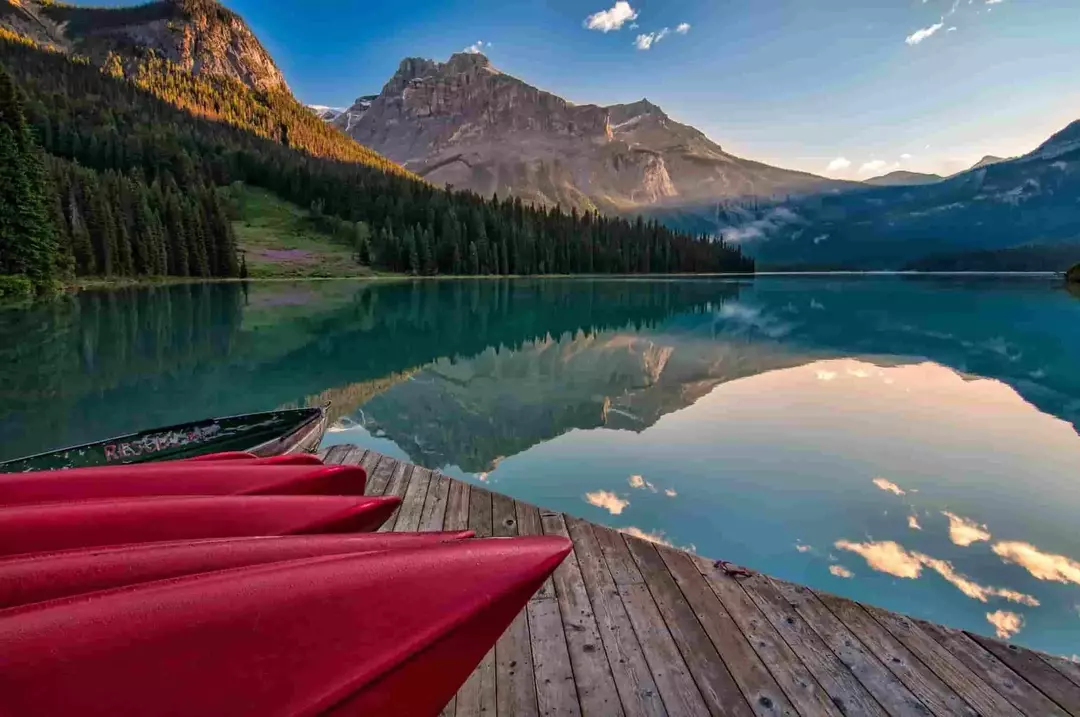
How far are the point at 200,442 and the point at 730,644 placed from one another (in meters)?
6.14

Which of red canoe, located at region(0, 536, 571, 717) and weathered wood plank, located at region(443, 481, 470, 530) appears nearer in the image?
red canoe, located at region(0, 536, 571, 717)

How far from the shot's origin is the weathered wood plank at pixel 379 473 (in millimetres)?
6105

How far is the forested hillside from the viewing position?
2509 inches

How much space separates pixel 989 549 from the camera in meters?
7.11

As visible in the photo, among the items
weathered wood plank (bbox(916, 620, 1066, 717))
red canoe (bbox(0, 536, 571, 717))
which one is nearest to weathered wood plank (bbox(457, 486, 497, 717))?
red canoe (bbox(0, 536, 571, 717))

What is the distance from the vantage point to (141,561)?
163 cm

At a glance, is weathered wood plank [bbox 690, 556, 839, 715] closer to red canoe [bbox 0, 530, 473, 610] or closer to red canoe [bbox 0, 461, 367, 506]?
red canoe [bbox 0, 530, 473, 610]

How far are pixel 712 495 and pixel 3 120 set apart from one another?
51210 mm

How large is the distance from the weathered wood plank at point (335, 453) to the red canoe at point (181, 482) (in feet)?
14.1

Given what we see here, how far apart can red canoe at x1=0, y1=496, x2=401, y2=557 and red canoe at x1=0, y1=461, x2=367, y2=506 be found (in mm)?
307

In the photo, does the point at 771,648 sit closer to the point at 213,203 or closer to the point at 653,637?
the point at 653,637

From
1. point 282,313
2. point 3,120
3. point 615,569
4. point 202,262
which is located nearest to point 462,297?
point 282,313

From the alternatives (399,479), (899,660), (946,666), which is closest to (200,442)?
(399,479)

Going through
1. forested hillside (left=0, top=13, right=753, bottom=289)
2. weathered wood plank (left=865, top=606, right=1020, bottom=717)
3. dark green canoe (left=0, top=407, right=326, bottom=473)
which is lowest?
weathered wood plank (left=865, top=606, right=1020, bottom=717)
